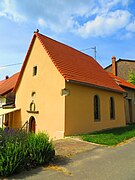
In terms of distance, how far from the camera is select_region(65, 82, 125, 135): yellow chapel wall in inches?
548

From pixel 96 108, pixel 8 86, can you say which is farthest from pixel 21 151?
pixel 8 86

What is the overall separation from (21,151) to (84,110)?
9.18 m

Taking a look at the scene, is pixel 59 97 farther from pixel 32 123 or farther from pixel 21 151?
pixel 21 151

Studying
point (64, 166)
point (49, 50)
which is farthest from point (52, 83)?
point (64, 166)

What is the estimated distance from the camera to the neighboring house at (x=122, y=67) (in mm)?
36219

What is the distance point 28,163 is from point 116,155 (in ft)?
13.0

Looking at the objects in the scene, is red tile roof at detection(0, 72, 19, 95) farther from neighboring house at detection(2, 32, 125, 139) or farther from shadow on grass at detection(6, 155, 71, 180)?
shadow on grass at detection(6, 155, 71, 180)

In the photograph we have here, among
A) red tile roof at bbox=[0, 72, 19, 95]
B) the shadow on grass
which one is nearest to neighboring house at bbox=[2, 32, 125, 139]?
the shadow on grass

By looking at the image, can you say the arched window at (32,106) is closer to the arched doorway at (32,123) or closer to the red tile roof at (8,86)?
the arched doorway at (32,123)

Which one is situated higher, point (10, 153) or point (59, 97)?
point (59, 97)

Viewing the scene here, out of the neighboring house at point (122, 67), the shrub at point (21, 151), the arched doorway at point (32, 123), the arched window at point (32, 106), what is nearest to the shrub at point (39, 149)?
the shrub at point (21, 151)

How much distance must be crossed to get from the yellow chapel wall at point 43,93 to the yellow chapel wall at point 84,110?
0.62 metres

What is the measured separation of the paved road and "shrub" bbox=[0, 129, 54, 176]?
0.37 meters

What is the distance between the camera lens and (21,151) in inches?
251
